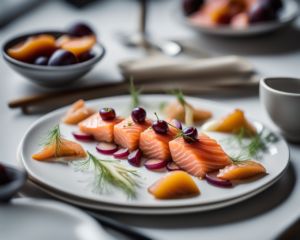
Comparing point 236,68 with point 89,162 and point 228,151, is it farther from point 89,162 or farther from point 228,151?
point 89,162

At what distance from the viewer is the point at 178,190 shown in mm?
1165

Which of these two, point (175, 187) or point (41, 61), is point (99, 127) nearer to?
point (175, 187)

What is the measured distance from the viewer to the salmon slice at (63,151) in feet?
4.44

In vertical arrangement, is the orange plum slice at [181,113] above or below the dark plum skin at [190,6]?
below

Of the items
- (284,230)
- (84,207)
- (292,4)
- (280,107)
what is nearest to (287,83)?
(280,107)

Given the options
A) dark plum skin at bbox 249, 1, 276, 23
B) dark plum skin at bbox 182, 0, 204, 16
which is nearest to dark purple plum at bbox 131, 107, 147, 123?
dark plum skin at bbox 249, 1, 276, 23

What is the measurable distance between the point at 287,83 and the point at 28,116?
1.37 m

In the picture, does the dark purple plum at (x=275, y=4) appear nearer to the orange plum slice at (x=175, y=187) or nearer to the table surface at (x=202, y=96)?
the table surface at (x=202, y=96)

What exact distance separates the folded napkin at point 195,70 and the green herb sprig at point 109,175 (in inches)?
35.0

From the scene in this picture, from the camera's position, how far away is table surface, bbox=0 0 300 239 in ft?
3.61

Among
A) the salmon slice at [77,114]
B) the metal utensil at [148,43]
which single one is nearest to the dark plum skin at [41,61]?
the salmon slice at [77,114]

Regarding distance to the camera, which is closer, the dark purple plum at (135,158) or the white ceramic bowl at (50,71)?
the dark purple plum at (135,158)

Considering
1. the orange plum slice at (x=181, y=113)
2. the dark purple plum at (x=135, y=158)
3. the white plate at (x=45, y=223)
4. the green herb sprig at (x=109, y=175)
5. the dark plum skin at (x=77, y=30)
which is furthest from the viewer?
the dark plum skin at (x=77, y=30)

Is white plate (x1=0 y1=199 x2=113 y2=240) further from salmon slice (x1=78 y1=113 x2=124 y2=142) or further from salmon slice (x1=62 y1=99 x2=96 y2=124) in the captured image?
salmon slice (x1=62 y1=99 x2=96 y2=124)
